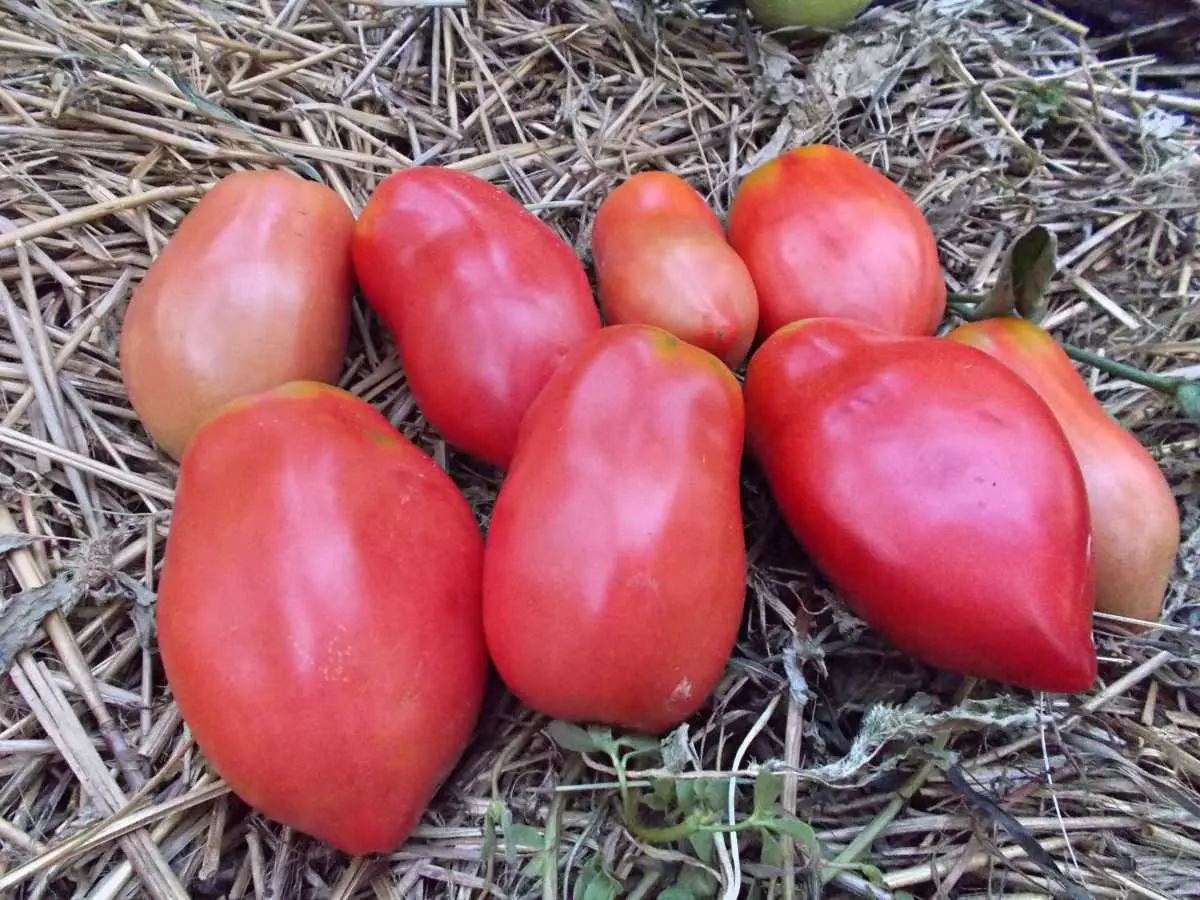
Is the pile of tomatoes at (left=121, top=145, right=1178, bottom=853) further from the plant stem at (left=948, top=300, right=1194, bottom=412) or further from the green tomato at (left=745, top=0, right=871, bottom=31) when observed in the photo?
the green tomato at (left=745, top=0, right=871, bottom=31)

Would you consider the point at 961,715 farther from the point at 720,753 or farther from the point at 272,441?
the point at 272,441

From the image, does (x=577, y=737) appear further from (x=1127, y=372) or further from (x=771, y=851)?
(x=1127, y=372)

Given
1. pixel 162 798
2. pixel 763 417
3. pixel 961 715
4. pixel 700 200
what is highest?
pixel 700 200

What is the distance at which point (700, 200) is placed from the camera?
1215mm

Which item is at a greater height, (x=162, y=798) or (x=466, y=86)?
(x=466, y=86)

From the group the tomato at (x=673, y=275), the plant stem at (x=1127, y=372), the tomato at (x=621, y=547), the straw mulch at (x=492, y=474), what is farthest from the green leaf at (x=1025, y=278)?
the tomato at (x=621, y=547)

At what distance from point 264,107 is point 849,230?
2.66 ft

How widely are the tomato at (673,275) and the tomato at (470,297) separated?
0.05m

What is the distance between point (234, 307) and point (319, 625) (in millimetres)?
409

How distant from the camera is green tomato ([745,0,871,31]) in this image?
4.53 ft

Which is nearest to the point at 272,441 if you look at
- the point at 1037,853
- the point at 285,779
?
the point at 285,779

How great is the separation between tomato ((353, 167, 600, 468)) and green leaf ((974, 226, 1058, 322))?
0.47 m

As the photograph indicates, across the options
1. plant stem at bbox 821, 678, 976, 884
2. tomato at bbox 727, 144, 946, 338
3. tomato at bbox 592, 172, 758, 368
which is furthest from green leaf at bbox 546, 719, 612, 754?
tomato at bbox 727, 144, 946, 338

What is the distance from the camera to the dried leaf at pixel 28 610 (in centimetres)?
98
